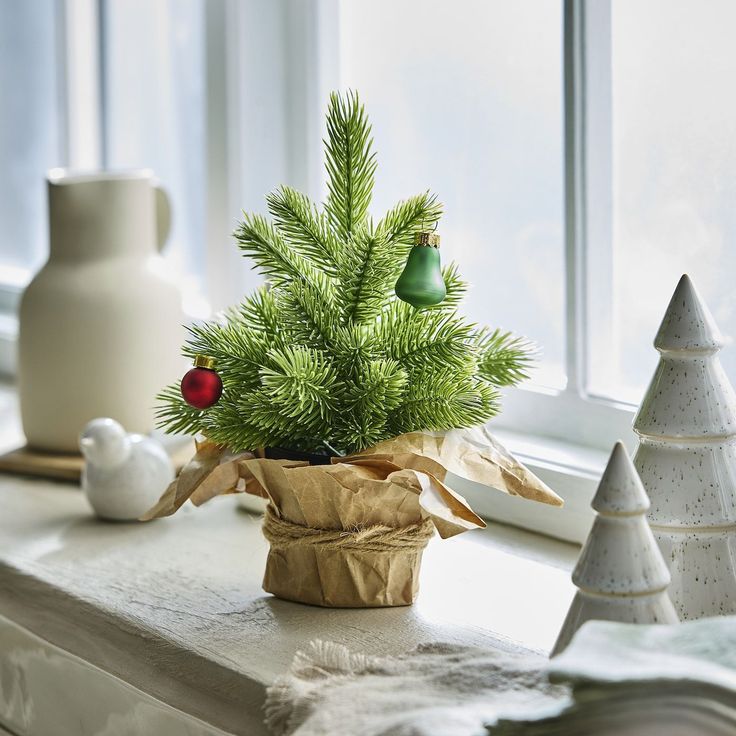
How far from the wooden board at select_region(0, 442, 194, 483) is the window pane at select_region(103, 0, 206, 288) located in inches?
13.6

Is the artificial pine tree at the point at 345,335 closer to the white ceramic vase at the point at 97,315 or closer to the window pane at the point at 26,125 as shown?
the white ceramic vase at the point at 97,315

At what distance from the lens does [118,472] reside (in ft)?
3.20

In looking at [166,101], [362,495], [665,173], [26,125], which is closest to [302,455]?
[362,495]

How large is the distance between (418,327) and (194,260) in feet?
2.42

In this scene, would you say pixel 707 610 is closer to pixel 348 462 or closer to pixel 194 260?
pixel 348 462

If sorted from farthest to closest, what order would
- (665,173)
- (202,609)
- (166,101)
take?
(166,101)
(665,173)
(202,609)

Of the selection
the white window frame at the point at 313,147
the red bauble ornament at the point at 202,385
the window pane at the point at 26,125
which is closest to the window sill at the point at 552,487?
the white window frame at the point at 313,147

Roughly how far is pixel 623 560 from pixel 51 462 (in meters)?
0.73

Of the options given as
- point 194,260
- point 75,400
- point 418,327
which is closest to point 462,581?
point 418,327

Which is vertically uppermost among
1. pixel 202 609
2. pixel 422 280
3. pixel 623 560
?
pixel 422 280

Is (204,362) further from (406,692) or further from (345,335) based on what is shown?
(406,692)

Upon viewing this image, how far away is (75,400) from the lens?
1.12 metres

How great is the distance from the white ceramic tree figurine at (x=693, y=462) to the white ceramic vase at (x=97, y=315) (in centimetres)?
61

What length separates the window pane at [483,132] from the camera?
992mm
